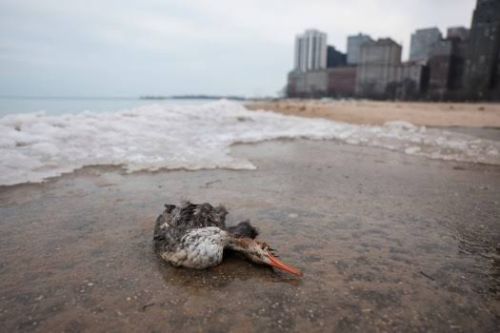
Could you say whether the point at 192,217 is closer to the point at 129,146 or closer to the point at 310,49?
the point at 129,146

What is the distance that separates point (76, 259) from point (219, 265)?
4.07 ft

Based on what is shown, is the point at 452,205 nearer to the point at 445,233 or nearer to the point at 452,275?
the point at 445,233

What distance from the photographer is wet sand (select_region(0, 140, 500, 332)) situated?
1951 millimetres

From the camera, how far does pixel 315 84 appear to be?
373 ft

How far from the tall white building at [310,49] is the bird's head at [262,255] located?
522 ft

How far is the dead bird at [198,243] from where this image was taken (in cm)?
248

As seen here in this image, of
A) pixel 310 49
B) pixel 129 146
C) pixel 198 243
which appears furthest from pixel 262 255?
pixel 310 49

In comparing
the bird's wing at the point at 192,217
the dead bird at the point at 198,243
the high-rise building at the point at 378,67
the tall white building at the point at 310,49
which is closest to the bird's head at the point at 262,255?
the dead bird at the point at 198,243

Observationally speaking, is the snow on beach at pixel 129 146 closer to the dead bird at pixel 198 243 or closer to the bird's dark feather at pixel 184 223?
the bird's dark feather at pixel 184 223

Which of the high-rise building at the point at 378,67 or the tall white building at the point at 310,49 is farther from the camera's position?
the tall white building at the point at 310,49

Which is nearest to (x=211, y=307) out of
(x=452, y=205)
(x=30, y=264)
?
(x=30, y=264)

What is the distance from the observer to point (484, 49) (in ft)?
225

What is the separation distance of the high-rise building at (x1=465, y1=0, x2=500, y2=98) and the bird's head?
7848cm

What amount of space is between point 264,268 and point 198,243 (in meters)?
0.58
